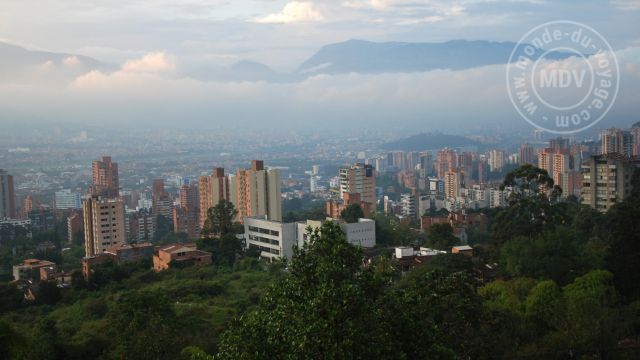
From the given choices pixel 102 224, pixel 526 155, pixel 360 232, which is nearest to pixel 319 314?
pixel 360 232

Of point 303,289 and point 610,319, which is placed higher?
point 303,289

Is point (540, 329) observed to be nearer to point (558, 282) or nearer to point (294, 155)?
point (558, 282)

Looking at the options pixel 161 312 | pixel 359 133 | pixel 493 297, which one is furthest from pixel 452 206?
pixel 359 133

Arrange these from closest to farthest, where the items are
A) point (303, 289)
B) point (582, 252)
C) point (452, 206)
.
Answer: point (303, 289), point (582, 252), point (452, 206)

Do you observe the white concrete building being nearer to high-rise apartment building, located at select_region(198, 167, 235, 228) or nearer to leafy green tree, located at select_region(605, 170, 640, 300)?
high-rise apartment building, located at select_region(198, 167, 235, 228)

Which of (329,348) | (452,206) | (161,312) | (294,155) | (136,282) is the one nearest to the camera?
(329,348)

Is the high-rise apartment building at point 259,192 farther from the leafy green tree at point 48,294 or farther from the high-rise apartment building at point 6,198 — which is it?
the high-rise apartment building at point 6,198

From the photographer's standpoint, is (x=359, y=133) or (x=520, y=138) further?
(x=359, y=133)

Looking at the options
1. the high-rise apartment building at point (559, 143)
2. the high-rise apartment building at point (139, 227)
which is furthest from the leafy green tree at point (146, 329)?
the high-rise apartment building at point (559, 143)
